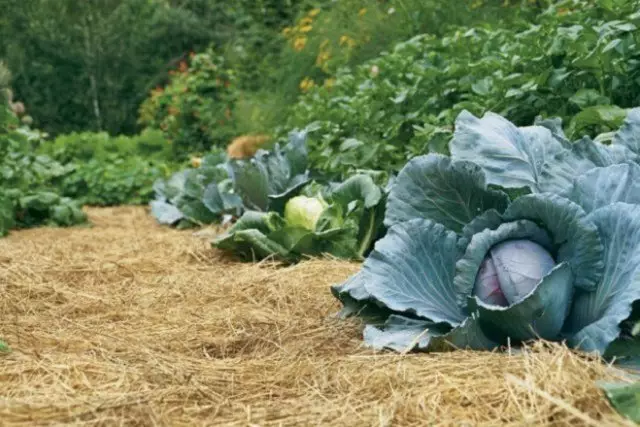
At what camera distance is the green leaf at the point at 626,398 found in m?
1.68

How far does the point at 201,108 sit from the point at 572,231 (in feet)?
36.2

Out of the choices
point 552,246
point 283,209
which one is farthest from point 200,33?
point 552,246

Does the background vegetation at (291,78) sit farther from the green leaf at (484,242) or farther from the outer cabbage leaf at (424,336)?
the outer cabbage leaf at (424,336)

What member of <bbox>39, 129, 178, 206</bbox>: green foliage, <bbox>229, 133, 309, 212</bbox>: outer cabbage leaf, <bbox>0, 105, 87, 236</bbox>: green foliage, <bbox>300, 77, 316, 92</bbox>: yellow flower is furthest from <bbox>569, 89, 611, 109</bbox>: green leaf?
<bbox>39, 129, 178, 206</bbox>: green foliage

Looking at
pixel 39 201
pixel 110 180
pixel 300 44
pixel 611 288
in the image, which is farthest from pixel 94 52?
pixel 611 288

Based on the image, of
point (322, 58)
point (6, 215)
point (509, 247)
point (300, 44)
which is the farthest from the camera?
point (300, 44)

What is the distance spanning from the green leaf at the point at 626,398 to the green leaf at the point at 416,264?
0.76 m

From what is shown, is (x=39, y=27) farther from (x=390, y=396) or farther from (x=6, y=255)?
(x=390, y=396)

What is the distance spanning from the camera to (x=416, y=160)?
8.20ft

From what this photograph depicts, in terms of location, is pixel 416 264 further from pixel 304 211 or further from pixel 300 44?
pixel 300 44

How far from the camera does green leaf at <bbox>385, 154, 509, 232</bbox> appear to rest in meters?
2.46

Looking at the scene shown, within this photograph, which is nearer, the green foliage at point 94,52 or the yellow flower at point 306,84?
the yellow flower at point 306,84

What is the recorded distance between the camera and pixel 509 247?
2.29 m

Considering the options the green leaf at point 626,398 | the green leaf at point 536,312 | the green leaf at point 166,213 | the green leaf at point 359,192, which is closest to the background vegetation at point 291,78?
the green leaf at point 359,192
